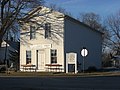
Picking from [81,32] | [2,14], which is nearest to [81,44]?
[81,32]

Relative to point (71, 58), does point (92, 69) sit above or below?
below

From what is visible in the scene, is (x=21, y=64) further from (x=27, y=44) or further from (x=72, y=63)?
(x=72, y=63)

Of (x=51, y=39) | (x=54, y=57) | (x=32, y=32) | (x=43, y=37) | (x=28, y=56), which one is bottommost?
(x=54, y=57)

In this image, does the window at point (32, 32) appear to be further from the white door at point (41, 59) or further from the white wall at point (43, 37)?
the white door at point (41, 59)

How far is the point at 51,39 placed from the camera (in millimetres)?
48219

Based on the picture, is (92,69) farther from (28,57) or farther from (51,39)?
(28,57)

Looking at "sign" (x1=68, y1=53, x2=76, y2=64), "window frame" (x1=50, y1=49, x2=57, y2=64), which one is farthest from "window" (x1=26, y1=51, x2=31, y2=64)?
"sign" (x1=68, y1=53, x2=76, y2=64)

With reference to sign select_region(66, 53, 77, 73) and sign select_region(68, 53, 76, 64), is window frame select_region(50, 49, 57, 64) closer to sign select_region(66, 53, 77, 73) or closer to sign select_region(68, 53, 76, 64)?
sign select_region(66, 53, 77, 73)

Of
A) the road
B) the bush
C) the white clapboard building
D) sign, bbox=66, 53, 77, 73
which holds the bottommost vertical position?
the road

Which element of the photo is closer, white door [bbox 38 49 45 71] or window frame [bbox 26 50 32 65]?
white door [bbox 38 49 45 71]

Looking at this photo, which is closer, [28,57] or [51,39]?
[51,39]

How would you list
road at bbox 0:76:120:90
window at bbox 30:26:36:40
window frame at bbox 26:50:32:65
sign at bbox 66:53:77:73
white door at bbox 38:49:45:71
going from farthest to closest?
window at bbox 30:26:36:40 < window frame at bbox 26:50:32:65 < white door at bbox 38:49:45:71 < sign at bbox 66:53:77:73 < road at bbox 0:76:120:90

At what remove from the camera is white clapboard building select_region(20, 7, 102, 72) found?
47.4m

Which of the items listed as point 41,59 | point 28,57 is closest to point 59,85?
point 41,59
